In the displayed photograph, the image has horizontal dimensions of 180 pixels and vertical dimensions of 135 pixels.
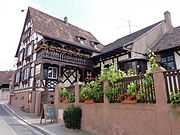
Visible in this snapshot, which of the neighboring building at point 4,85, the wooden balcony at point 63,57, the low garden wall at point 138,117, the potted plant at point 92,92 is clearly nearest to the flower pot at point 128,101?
the low garden wall at point 138,117

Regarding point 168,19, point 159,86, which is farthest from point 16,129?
point 168,19

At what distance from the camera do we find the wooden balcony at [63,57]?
12.9 metres

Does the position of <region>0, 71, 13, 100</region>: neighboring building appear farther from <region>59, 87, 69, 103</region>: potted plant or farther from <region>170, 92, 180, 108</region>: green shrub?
<region>170, 92, 180, 108</region>: green shrub

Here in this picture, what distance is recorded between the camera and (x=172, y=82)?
12.6ft

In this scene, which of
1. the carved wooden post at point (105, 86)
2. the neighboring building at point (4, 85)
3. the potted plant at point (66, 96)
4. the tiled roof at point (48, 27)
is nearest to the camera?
the carved wooden post at point (105, 86)

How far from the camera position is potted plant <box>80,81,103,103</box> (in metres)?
6.08

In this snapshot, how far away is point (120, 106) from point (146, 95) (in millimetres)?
1042

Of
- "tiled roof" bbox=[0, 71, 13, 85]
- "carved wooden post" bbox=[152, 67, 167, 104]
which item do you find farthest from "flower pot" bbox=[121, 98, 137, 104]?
"tiled roof" bbox=[0, 71, 13, 85]

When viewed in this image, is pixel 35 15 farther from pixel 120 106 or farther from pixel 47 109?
pixel 120 106

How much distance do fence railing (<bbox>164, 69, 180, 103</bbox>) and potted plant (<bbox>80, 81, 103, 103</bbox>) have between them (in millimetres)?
2706

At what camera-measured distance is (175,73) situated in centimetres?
381

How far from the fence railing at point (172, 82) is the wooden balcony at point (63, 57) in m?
10.8

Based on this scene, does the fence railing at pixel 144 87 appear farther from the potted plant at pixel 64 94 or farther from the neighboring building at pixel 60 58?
the neighboring building at pixel 60 58

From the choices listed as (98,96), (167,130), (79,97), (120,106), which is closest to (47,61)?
(79,97)
